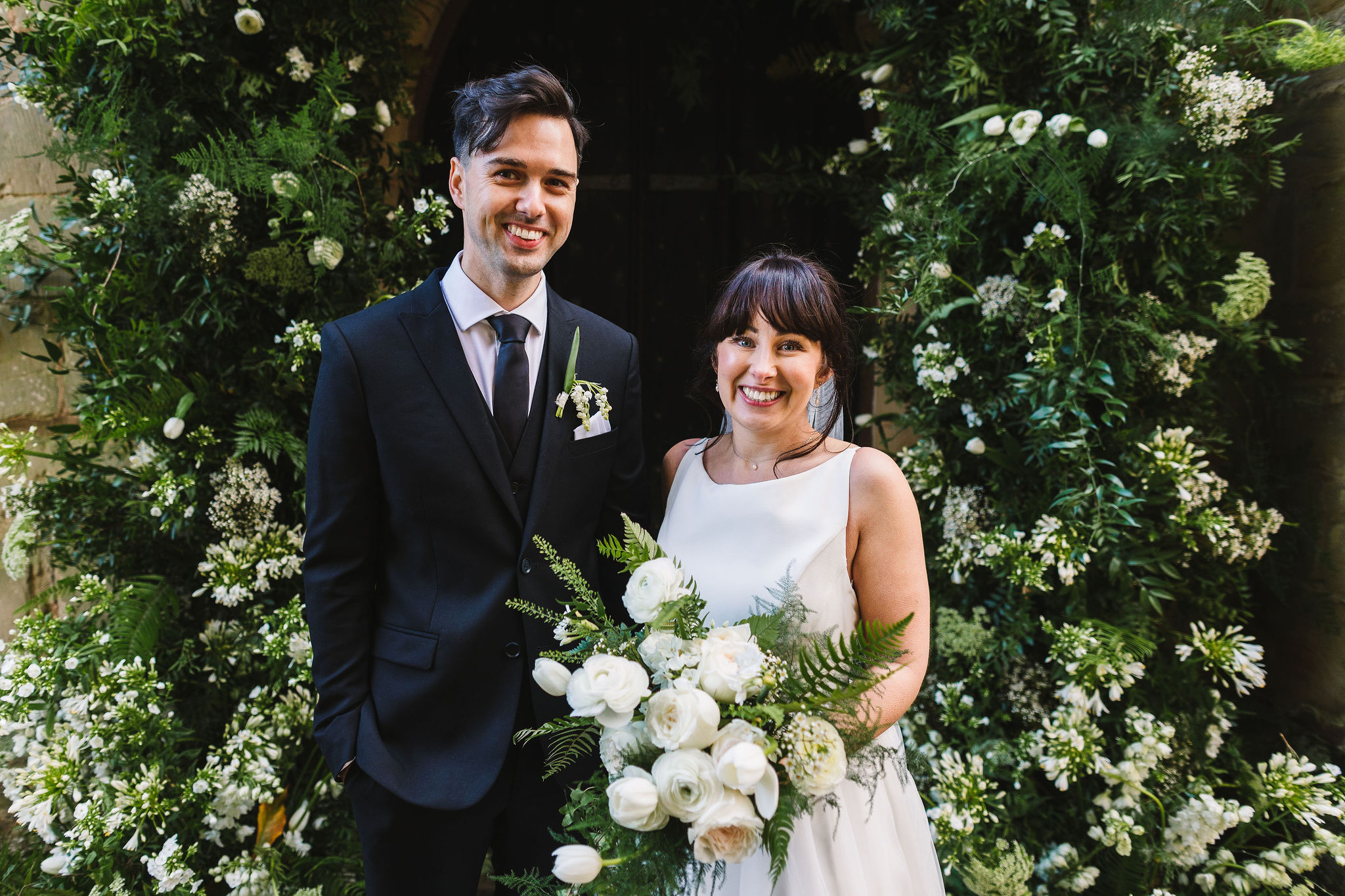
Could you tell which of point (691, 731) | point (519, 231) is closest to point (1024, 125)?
point (519, 231)

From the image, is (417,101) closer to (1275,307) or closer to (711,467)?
(711,467)

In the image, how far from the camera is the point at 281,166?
2.28 m

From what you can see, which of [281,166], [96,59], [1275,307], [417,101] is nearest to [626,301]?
[417,101]

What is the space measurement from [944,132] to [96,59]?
245 cm

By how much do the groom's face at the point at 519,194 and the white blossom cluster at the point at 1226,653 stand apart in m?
2.01

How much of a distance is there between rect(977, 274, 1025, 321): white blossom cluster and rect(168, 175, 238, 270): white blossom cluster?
86.1 inches

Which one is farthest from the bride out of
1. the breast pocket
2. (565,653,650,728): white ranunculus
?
(565,653,650,728): white ranunculus

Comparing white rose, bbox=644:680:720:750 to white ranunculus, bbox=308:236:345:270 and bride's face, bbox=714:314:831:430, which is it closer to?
bride's face, bbox=714:314:831:430

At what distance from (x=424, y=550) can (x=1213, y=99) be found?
91.9 inches

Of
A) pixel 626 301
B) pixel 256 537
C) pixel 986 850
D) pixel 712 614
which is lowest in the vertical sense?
pixel 986 850

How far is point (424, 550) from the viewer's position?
171 cm

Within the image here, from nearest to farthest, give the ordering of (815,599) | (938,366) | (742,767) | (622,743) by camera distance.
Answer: (742,767) < (622,743) < (815,599) < (938,366)

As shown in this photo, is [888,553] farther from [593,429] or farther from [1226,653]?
[1226,653]

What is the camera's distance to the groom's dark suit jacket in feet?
5.46
